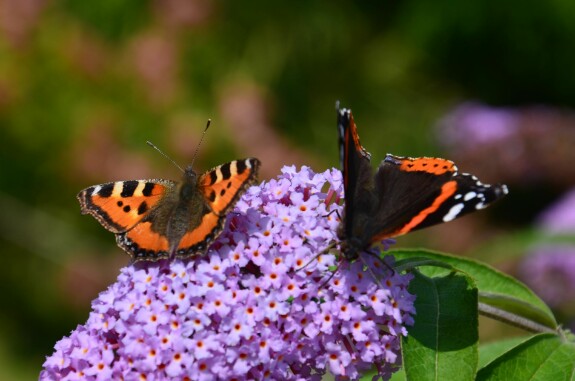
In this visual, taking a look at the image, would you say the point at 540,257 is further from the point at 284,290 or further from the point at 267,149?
the point at 284,290

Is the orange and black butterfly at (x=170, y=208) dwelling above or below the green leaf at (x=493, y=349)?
above

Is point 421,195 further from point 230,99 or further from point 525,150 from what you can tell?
point 230,99

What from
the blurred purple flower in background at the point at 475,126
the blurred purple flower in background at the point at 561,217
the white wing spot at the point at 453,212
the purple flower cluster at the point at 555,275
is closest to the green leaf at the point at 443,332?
the white wing spot at the point at 453,212

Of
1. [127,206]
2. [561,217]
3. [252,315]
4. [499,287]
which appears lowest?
[252,315]

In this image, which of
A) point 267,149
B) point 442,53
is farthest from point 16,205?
point 442,53

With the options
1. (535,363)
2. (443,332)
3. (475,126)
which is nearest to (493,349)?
(535,363)

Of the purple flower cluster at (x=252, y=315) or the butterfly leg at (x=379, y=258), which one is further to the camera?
the butterfly leg at (x=379, y=258)

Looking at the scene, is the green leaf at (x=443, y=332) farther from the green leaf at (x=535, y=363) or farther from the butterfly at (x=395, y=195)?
the butterfly at (x=395, y=195)

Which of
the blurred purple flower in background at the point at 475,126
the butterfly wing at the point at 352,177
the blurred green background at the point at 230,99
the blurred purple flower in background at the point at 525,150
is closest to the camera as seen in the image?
the butterfly wing at the point at 352,177
